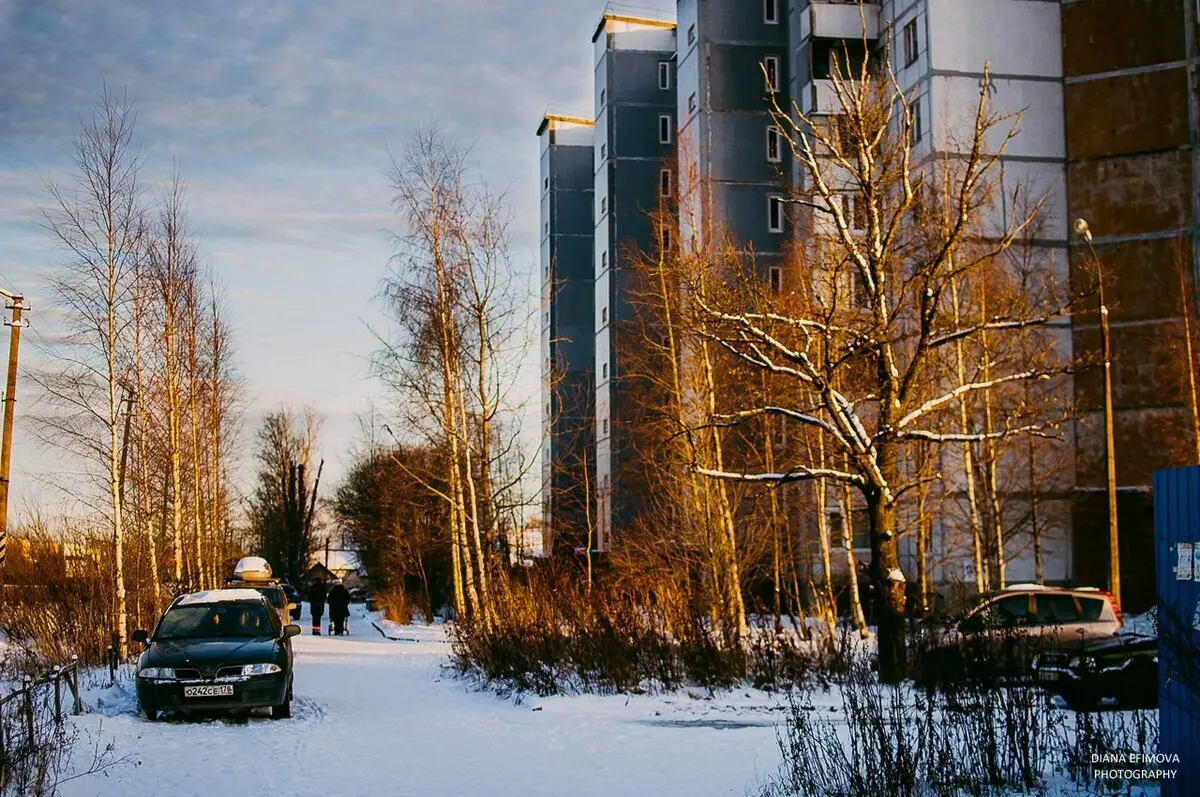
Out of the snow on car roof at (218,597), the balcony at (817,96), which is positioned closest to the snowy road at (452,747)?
the snow on car roof at (218,597)

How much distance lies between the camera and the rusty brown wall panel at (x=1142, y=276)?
45.5m

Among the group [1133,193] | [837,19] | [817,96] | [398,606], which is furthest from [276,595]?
[1133,193]

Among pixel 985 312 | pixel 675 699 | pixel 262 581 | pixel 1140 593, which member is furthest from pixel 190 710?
pixel 1140 593

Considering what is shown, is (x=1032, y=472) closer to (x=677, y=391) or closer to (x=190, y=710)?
(x=677, y=391)

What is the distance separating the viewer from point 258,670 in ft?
58.2

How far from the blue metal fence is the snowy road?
3.68 meters

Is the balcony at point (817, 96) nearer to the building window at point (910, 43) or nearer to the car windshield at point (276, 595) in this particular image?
the building window at point (910, 43)

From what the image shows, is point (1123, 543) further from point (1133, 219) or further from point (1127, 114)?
point (1127, 114)

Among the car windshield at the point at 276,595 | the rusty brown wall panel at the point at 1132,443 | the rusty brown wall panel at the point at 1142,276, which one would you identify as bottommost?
the car windshield at the point at 276,595

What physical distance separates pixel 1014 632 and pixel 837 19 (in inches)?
1694

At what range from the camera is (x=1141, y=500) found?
45250 millimetres

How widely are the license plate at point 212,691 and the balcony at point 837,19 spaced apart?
40.4 metres

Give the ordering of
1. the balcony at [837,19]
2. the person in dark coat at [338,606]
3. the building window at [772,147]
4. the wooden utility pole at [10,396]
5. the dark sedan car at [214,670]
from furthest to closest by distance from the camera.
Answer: the building window at [772,147], the balcony at [837,19], the person in dark coat at [338,606], the wooden utility pole at [10,396], the dark sedan car at [214,670]

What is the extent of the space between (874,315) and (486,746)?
8431 mm
